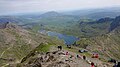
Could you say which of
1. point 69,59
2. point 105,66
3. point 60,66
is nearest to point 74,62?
point 69,59

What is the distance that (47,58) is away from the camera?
102188 mm

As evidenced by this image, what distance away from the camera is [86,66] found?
9275cm

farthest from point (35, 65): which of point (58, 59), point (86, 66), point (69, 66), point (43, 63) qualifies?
point (86, 66)

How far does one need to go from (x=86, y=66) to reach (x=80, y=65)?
11.2 feet

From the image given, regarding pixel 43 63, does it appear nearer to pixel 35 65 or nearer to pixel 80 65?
pixel 35 65

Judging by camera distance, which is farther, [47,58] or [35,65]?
[47,58]

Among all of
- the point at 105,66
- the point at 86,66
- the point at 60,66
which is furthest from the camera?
the point at 105,66

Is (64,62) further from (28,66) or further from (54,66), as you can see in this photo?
(28,66)

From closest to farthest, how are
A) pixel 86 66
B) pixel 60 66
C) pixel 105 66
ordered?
pixel 60 66 → pixel 86 66 → pixel 105 66

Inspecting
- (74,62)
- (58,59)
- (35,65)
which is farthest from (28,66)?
(74,62)

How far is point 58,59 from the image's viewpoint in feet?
317

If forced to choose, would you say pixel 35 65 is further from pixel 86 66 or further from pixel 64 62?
pixel 86 66

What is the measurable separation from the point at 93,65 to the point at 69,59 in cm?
1189

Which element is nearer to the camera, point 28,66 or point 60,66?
point 60,66
